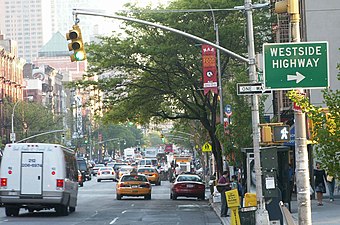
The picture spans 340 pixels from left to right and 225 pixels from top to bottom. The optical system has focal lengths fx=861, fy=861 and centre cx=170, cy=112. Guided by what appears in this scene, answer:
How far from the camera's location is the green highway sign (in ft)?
42.6

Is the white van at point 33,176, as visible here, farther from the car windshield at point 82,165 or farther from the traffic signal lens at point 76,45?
the car windshield at point 82,165

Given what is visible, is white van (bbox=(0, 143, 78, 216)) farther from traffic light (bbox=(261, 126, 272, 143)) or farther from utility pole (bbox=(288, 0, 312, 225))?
utility pole (bbox=(288, 0, 312, 225))

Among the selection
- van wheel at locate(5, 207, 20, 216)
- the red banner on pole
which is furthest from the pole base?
the red banner on pole

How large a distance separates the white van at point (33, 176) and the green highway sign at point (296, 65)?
18.9 meters

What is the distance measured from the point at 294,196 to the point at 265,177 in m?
21.0

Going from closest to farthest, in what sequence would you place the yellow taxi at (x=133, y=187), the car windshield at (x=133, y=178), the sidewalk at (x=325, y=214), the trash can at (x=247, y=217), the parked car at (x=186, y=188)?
the trash can at (x=247, y=217) → the sidewalk at (x=325, y=214) → the car windshield at (x=133, y=178) → the yellow taxi at (x=133, y=187) → the parked car at (x=186, y=188)

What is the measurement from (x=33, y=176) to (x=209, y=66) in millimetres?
10141

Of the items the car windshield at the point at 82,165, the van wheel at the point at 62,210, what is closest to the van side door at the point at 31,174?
the van wheel at the point at 62,210

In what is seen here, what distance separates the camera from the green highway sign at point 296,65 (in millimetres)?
12984

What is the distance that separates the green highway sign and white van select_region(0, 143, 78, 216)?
18895 mm

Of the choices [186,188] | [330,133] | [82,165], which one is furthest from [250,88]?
[82,165]

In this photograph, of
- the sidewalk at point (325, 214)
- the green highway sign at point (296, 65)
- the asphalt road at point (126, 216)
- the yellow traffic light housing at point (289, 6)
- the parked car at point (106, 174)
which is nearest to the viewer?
the green highway sign at point (296, 65)

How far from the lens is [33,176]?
30.9 metres

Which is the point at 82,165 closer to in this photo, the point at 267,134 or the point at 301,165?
the point at 267,134
